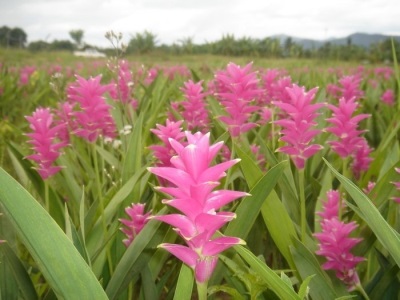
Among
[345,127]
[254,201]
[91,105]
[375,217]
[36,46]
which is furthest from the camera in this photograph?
[36,46]

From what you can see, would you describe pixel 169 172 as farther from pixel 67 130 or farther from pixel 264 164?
pixel 67 130

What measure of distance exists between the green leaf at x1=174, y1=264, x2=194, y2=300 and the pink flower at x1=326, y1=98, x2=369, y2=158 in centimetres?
76

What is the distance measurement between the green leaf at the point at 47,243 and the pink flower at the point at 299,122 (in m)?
0.77

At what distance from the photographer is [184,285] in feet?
3.00

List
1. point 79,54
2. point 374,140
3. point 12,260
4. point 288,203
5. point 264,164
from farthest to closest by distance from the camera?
point 79,54
point 374,140
point 264,164
point 288,203
point 12,260

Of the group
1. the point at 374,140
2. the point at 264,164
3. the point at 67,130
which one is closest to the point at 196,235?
the point at 264,164

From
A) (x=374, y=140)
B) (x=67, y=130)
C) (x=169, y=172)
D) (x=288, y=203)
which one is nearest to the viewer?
(x=169, y=172)

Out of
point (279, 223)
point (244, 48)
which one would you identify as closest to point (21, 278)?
point (279, 223)

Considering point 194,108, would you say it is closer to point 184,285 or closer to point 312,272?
point 312,272

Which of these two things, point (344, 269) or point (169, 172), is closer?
point (169, 172)

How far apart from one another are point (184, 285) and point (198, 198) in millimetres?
270

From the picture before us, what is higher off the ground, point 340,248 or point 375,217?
point 375,217

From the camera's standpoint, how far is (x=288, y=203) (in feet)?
5.19

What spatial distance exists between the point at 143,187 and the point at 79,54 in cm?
1965
